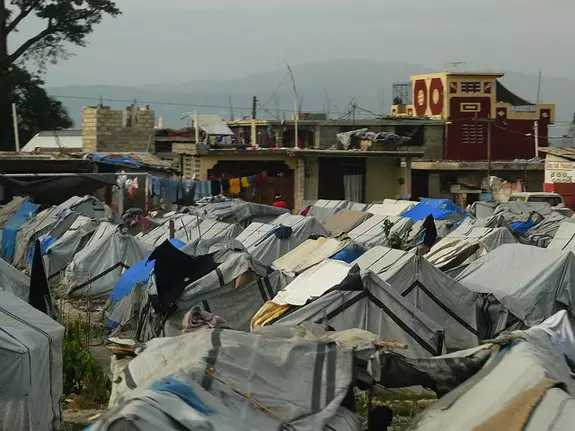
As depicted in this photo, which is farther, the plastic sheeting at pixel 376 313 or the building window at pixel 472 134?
the building window at pixel 472 134

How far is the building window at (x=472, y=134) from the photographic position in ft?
155

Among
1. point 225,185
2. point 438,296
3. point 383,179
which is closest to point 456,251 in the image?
point 438,296

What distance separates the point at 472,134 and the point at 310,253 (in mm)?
29737

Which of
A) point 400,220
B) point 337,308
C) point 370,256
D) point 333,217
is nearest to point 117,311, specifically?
point 370,256

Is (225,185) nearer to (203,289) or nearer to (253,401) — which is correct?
(203,289)

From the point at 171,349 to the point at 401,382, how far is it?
161 centimetres

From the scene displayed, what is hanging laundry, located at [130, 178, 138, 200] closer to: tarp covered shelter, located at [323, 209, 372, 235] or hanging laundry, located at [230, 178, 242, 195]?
hanging laundry, located at [230, 178, 242, 195]

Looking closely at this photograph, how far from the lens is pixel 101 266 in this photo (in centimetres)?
2206

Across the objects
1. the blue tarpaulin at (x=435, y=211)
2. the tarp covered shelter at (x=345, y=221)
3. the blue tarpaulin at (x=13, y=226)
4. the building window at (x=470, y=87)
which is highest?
the building window at (x=470, y=87)

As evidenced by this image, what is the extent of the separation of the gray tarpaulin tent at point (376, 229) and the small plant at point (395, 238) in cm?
12

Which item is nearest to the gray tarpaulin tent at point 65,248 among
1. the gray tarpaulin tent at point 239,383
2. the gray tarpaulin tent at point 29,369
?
the gray tarpaulin tent at point 29,369

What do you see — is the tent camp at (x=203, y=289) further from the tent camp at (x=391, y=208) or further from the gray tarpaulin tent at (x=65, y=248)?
the tent camp at (x=391, y=208)

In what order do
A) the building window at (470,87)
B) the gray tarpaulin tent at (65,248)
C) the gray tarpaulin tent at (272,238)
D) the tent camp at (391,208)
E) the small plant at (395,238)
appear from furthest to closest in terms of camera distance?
the building window at (470,87), the tent camp at (391,208), the gray tarpaulin tent at (65,248), the gray tarpaulin tent at (272,238), the small plant at (395,238)

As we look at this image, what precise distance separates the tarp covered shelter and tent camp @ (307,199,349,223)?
154 centimetres
